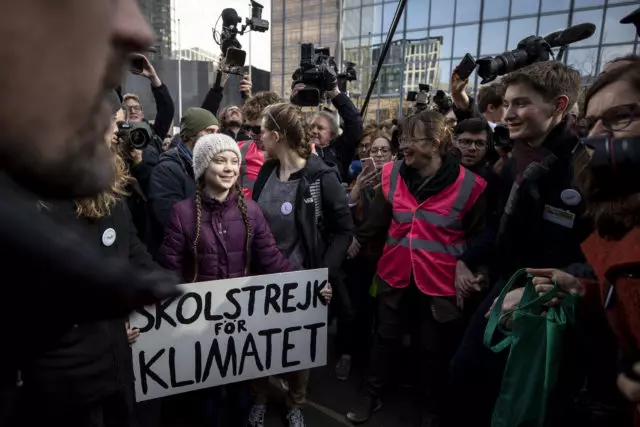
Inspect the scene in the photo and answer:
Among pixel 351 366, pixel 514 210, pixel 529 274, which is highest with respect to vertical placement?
pixel 514 210

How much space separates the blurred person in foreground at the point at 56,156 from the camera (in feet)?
0.93

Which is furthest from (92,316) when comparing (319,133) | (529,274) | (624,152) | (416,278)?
(319,133)

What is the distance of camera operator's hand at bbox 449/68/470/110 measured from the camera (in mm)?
3242

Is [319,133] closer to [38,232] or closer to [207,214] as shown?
[207,214]

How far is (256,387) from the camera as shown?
2.77 metres

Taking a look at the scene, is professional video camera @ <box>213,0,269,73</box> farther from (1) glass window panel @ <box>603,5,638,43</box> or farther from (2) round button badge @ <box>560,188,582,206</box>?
(1) glass window panel @ <box>603,5,638,43</box>

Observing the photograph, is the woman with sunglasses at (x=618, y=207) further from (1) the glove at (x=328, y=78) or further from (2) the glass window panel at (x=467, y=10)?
(2) the glass window panel at (x=467, y=10)

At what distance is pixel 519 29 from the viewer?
62.3ft

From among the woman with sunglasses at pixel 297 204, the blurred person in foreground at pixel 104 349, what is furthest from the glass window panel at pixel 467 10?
the blurred person in foreground at pixel 104 349

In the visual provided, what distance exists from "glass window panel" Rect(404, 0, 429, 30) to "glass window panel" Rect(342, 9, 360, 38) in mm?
3590

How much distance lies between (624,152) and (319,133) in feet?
11.3

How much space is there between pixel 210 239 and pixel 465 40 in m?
21.7

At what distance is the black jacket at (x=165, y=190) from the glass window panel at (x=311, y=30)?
83.3 ft

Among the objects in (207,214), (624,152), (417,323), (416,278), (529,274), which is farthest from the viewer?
(417,323)
